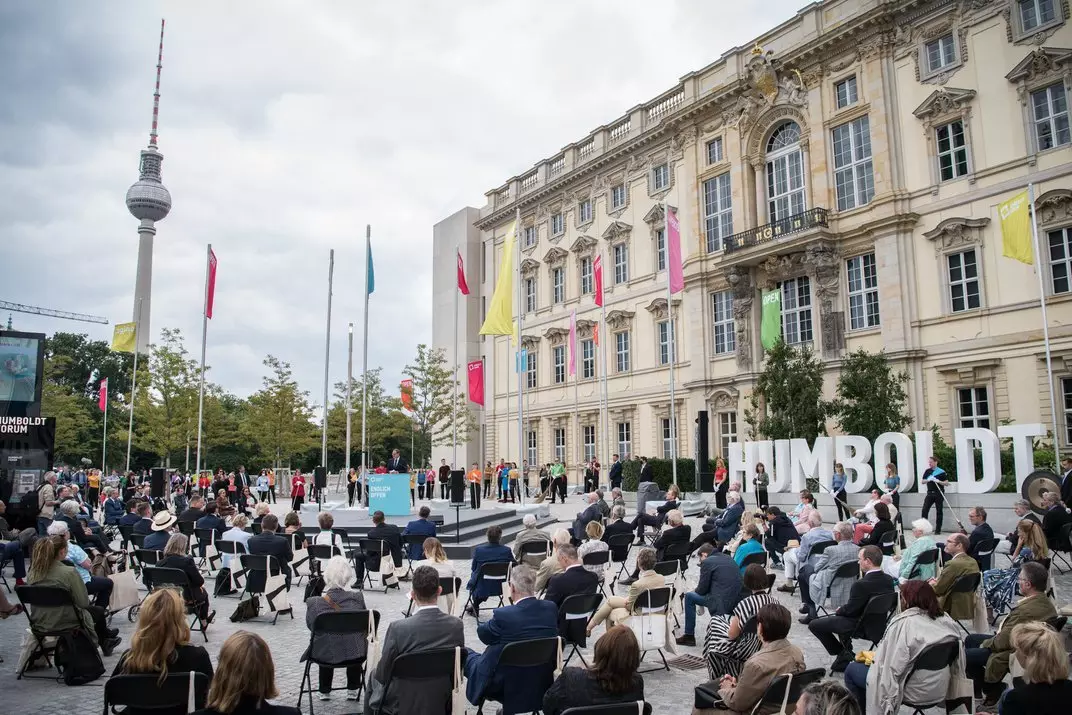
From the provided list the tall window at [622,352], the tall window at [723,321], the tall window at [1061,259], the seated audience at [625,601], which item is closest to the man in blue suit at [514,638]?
the seated audience at [625,601]

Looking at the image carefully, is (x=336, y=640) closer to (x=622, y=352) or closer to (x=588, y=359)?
(x=622, y=352)

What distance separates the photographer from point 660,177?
127 feet

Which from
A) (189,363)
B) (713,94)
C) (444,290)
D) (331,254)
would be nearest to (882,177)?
(713,94)

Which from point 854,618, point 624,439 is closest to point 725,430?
point 624,439

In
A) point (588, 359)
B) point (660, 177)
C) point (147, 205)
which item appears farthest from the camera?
point (147, 205)

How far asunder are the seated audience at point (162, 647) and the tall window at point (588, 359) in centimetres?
3704

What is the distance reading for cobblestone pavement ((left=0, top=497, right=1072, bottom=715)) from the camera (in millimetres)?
6965

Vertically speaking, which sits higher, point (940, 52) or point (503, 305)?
point (940, 52)

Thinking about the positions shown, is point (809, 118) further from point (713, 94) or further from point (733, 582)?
point (733, 582)

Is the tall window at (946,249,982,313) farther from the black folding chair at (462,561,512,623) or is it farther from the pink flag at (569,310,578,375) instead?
the black folding chair at (462,561,512,623)

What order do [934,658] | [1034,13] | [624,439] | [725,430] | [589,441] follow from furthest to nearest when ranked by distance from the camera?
1. [589,441]
2. [624,439]
3. [725,430]
4. [1034,13]
5. [934,658]

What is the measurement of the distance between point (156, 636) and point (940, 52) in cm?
3068

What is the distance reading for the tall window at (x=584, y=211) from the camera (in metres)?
42.7

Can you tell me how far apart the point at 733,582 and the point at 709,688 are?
3597 millimetres
